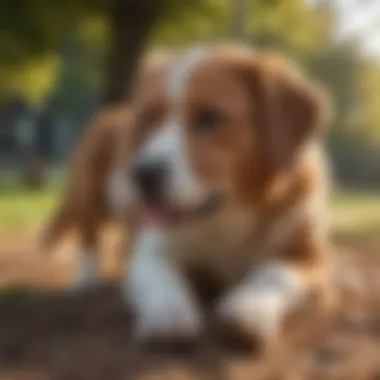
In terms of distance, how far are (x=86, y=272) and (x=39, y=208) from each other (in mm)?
105

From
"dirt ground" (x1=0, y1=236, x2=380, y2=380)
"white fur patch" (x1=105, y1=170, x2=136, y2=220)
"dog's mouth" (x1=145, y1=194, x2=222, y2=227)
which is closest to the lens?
"dirt ground" (x1=0, y1=236, x2=380, y2=380)

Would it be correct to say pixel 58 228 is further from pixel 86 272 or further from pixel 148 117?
pixel 148 117

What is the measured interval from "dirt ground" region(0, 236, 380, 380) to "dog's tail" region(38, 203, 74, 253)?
40 millimetres

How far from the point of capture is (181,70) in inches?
33.5

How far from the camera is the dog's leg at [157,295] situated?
780mm

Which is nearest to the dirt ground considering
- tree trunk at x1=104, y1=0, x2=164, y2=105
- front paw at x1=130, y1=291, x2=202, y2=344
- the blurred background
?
front paw at x1=130, y1=291, x2=202, y2=344

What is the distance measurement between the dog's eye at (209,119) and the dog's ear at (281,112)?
0.12ft

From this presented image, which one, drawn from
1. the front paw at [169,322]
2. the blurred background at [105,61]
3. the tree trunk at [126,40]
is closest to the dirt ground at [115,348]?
the front paw at [169,322]

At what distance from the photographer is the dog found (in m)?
0.99

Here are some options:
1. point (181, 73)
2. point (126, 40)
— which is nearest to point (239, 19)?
point (126, 40)

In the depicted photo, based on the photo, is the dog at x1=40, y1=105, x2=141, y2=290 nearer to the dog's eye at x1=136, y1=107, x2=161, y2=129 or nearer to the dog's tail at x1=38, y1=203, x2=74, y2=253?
the dog's tail at x1=38, y1=203, x2=74, y2=253

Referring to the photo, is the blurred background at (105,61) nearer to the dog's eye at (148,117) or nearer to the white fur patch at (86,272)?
the white fur patch at (86,272)

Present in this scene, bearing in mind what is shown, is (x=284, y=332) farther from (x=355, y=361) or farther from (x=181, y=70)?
(x=181, y=70)

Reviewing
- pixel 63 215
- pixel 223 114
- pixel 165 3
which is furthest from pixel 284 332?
pixel 165 3
